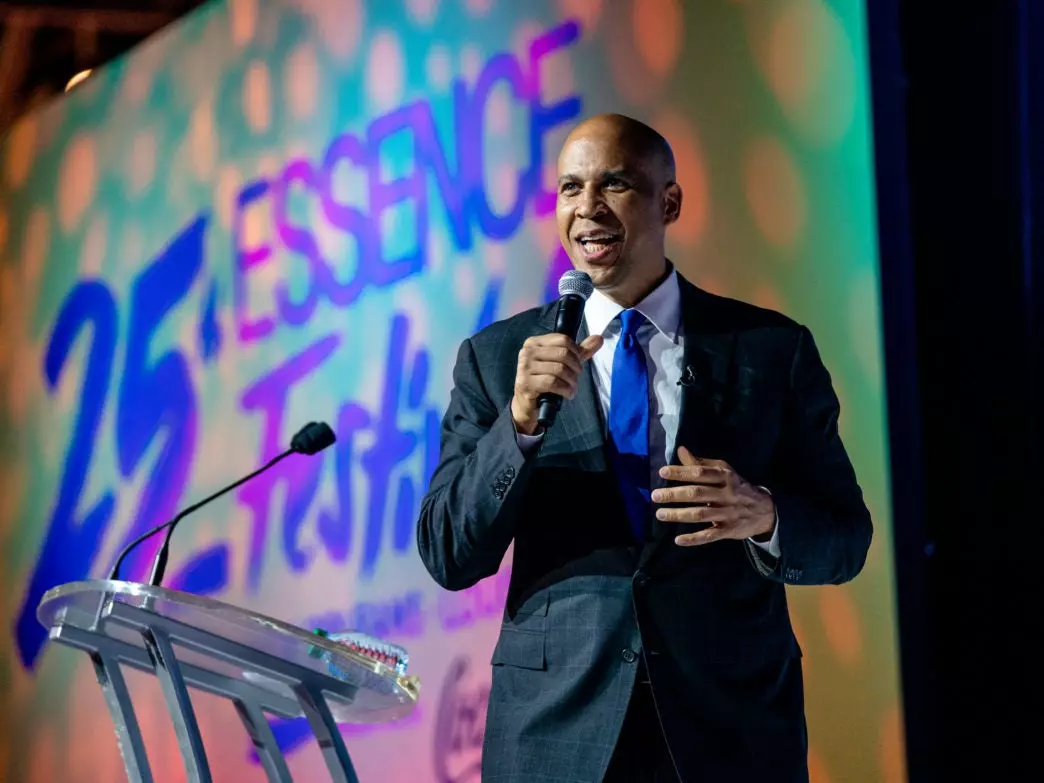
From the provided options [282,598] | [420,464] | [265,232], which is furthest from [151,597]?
[265,232]

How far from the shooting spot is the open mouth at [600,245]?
5.94 feet

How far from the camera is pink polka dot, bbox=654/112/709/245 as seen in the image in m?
2.60

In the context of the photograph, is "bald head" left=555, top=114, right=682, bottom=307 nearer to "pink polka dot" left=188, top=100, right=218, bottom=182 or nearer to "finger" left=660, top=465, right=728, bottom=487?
"finger" left=660, top=465, right=728, bottom=487

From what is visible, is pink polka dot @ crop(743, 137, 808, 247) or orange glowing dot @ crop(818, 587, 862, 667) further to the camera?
pink polka dot @ crop(743, 137, 808, 247)

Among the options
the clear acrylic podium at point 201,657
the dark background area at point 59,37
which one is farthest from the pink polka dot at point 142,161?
the clear acrylic podium at point 201,657

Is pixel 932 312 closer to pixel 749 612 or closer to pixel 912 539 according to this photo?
pixel 912 539

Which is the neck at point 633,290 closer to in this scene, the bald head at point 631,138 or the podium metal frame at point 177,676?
the bald head at point 631,138

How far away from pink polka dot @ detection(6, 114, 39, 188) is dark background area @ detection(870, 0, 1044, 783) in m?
3.57

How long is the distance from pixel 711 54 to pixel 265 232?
5.18 feet

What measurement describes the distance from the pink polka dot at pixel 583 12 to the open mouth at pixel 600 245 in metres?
1.23

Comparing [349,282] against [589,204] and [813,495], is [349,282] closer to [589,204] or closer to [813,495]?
[589,204]

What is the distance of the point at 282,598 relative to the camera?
340 centimetres

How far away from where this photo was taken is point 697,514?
1.48m

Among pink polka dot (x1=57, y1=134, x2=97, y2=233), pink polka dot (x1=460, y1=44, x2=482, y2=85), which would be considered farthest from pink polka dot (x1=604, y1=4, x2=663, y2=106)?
pink polka dot (x1=57, y1=134, x2=97, y2=233)
